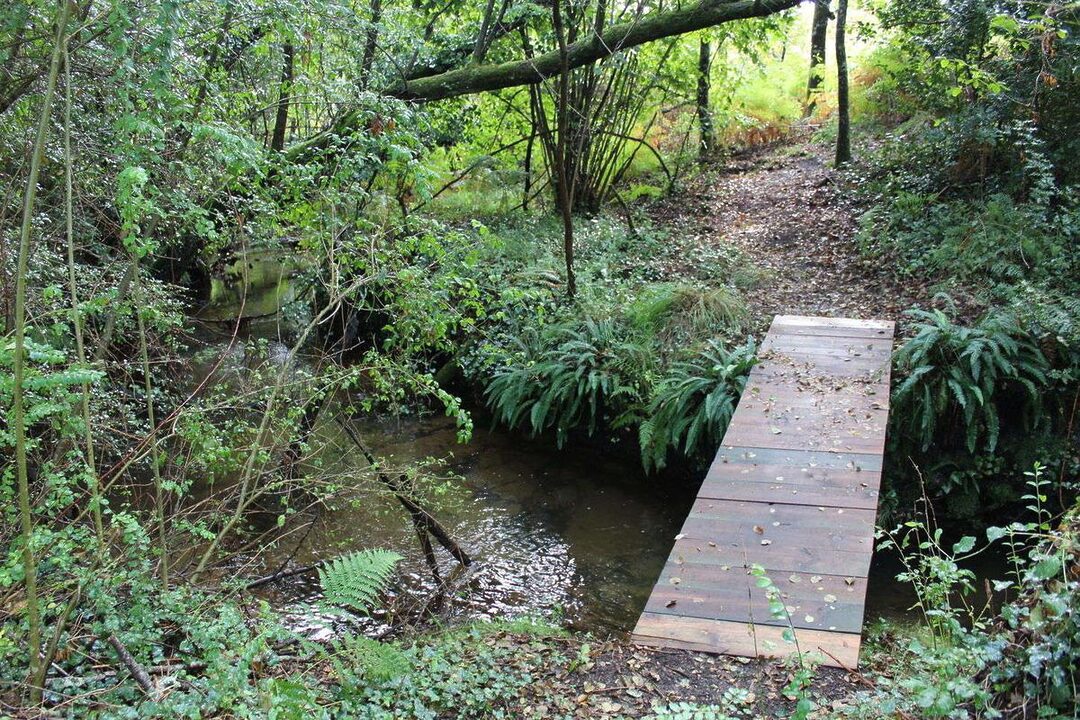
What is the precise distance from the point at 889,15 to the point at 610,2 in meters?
3.97

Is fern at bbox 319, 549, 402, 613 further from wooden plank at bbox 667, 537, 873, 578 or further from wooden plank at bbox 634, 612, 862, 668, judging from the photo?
wooden plank at bbox 667, 537, 873, 578

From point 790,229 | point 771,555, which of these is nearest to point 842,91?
point 790,229

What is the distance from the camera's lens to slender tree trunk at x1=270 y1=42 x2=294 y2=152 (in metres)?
6.75

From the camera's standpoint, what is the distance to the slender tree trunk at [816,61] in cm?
1623

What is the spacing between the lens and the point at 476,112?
12.6 m

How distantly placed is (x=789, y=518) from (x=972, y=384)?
287 centimetres

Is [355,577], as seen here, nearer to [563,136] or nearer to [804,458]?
[804,458]

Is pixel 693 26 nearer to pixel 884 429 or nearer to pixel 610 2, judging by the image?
pixel 610 2

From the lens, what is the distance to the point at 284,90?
6.92m

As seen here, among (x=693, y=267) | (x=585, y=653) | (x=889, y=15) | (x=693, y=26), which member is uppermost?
(x=889, y=15)

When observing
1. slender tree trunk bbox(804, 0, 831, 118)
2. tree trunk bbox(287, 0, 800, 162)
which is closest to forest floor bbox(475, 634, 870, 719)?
tree trunk bbox(287, 0, 800, 162)

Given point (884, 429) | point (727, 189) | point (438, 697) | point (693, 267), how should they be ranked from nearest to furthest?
point (438, 697) < point (884, 429) < point (693, 267) < point (727, 189)

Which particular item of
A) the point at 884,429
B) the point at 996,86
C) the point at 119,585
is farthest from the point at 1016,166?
the point at 119,585

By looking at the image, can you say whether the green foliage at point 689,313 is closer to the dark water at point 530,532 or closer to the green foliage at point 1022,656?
the dark water at point 530,532
